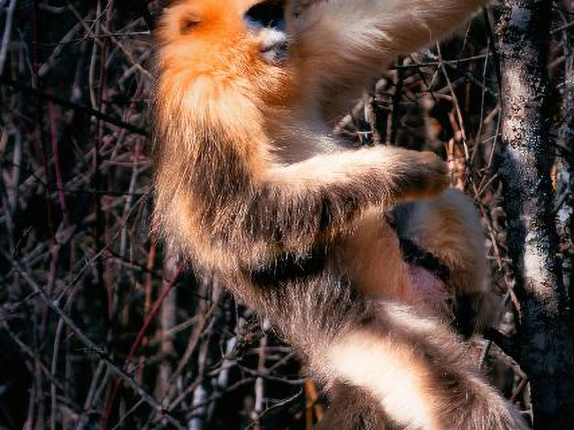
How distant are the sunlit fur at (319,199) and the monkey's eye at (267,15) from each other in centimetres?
4

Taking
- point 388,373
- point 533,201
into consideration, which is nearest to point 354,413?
point 388,373

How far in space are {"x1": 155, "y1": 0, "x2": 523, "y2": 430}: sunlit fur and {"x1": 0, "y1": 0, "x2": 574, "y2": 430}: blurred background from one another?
0.32 m

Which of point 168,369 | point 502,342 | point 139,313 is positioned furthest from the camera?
point 139,313

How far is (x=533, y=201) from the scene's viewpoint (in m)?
3.57

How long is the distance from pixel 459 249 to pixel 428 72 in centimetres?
197

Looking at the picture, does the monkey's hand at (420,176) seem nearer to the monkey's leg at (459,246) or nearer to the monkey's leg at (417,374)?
the monkey's leg at (459,246)

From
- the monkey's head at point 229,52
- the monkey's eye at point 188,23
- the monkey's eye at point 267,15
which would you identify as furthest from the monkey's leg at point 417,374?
the monkey's eye at point 188,23

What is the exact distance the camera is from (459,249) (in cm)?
405

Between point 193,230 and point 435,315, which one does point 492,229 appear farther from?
point 193,230

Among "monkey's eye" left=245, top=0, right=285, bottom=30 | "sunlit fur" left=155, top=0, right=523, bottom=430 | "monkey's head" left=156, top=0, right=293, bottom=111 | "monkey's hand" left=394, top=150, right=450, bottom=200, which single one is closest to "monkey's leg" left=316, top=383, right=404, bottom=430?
"sunlit fur" left=155, top=0, right=523, bottom=430

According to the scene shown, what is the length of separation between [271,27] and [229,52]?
228mm

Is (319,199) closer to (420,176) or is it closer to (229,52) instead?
(420,176)

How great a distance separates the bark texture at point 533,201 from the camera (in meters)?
3.51

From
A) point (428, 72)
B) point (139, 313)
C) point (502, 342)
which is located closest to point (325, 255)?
point (502, 342)
